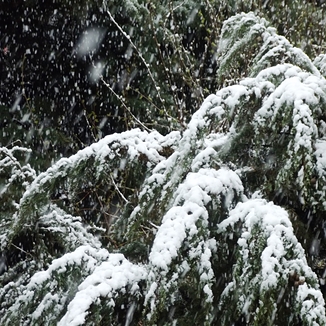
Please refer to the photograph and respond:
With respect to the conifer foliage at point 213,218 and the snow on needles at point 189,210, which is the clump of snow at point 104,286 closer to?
the conifer foliage at point 213,218

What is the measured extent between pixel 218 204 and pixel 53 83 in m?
3.93

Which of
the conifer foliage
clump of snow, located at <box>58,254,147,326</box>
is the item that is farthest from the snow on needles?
clump of snow, located at <box>58,254,147,326</box>

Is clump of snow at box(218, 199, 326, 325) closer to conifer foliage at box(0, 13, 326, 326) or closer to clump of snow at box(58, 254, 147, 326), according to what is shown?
conifer foliage at box(0, 13, 326, 326)

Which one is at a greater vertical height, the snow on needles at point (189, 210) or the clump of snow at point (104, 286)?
the snow on needles at point (189, 210)

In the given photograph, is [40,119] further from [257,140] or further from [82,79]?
[257,140]

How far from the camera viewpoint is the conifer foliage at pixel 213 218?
0.84 meters

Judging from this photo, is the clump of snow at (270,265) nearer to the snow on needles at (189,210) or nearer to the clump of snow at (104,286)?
the snow on needles at (189,210)

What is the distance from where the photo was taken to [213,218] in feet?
3.12

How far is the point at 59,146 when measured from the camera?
4109 mm

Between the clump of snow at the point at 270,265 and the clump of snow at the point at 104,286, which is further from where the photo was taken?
the clump of snow at the point at 104,286

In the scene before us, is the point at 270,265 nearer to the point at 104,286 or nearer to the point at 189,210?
the point at 189,210

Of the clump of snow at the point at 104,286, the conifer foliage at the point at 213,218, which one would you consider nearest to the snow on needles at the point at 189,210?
the conifer foliage at the point at 213,218

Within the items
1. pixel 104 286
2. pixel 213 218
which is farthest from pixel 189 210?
pixel 104 286

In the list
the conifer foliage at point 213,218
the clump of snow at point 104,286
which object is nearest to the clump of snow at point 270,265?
the conifer foliage at point 213,218
